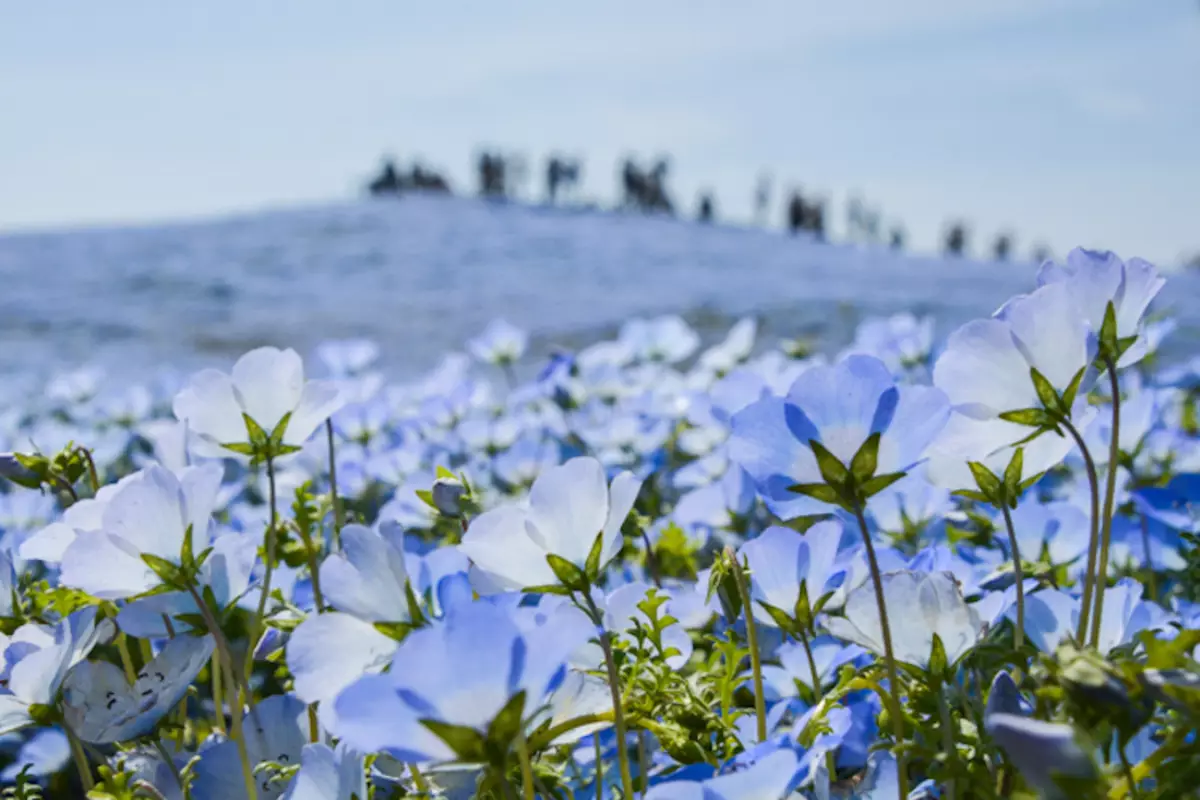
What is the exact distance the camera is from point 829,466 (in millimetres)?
616

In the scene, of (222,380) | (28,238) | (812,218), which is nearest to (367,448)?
(222,380)

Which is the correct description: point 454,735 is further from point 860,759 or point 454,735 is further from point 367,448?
point 367,448

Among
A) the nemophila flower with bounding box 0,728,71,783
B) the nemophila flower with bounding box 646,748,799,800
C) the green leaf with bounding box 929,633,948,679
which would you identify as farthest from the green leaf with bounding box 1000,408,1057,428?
the nemophila flower with bounding box 0,728,71,783

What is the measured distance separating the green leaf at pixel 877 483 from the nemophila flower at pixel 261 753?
0.40 meters

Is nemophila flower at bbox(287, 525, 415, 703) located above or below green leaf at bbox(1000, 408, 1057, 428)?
below

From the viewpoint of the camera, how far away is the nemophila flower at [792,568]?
0.71m

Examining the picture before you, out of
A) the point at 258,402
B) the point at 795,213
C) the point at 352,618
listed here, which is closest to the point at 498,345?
the point at 258,402

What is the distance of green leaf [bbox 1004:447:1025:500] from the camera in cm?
67

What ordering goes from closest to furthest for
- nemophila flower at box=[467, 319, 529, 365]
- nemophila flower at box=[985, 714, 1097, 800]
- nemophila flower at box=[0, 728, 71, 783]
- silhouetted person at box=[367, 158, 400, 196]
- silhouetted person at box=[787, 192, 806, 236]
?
1. nemophila flower at box=[985, 714, 1097, 800]
2. nemophila flower at box=[0, 728, 71, 783]
3. nemophila flower at box=[467, 319, 529, 365]
4. silhouetted person at box=[787, 192, 806, 236]
5. silhouetted person at box=[367, 158, 400, 196]

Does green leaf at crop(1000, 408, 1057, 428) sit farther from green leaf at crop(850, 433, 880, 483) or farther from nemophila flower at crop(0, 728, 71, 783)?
nemophila flower at crop(0, 728, 71, 783)

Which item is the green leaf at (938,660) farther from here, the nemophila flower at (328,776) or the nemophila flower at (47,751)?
the nemophila flower at (47,751)

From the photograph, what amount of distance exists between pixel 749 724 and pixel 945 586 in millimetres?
170

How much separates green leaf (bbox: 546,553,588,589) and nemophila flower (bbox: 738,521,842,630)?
0.13 metres

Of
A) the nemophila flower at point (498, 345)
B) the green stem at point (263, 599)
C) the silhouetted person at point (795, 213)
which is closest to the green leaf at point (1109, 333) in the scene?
the green stem at point (263, 599)
